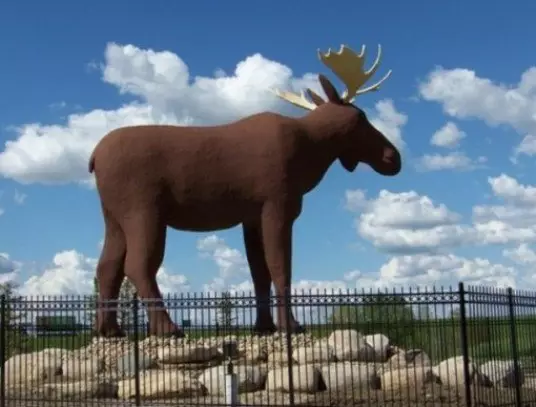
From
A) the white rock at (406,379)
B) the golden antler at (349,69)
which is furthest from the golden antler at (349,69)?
the white rock at (406,379)

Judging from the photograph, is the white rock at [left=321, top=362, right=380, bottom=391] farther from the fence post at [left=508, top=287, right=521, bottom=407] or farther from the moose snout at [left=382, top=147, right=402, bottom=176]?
the moose snout at [left=382, top=147, right=402, bottom=176]

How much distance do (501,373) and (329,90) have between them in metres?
6.73

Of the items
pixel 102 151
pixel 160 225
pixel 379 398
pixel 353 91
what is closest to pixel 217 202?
pixel 160 225

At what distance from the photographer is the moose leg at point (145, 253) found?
17.4 meters

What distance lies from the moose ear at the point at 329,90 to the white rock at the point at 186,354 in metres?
6.15

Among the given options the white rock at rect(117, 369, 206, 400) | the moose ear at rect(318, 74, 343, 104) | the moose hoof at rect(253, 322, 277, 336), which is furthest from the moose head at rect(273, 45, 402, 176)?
the white rock at rect(117, 369, 206, 400)

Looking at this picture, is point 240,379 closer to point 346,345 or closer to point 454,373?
point 346,345

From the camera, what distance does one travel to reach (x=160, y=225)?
17.8 m

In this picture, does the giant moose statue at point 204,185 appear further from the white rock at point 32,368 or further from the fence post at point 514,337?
the fence post at point 514,337

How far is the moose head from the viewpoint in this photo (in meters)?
18.7

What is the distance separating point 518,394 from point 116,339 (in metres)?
7.84

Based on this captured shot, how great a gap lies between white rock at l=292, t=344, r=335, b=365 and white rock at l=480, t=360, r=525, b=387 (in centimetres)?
264

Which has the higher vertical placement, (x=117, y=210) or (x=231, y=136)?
(x=231, y=136)

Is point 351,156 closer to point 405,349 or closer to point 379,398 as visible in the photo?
point 405,349
